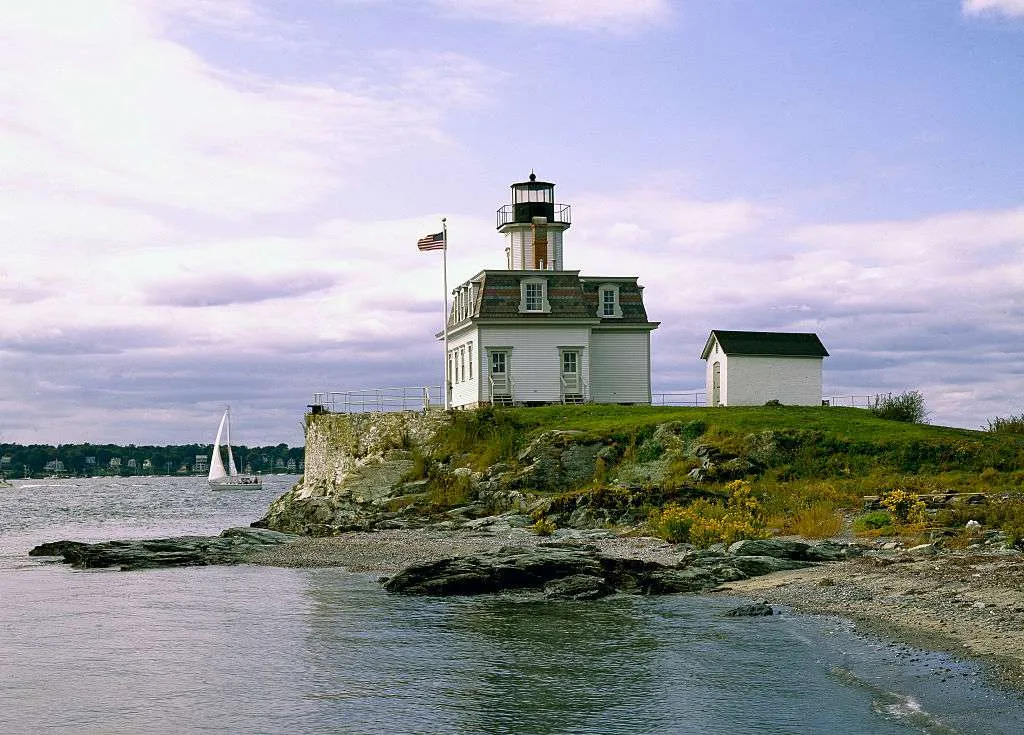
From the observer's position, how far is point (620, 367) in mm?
54594

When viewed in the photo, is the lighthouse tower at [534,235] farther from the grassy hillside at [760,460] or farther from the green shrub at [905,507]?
the green shrub at [905,507]

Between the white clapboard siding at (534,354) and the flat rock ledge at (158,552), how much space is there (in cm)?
1539

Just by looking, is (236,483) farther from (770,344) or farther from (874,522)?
(874,522)

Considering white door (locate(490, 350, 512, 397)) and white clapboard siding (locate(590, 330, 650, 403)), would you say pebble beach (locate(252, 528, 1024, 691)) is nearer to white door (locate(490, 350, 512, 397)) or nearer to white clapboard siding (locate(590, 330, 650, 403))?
white door (locate(490, 350, 512, 397))

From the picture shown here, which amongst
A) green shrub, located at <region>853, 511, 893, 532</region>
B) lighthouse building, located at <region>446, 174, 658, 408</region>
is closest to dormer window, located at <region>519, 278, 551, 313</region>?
lighthouse building, located at <region>446, 174, 658, 408</region>

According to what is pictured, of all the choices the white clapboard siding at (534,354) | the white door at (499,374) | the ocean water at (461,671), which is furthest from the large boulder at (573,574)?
the white clapboard siding at (534,354)

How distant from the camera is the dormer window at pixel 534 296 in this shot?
171 ft

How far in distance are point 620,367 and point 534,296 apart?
577cm

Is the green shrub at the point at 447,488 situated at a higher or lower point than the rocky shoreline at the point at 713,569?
higher

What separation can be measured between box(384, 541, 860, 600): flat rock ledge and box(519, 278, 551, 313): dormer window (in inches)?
1048

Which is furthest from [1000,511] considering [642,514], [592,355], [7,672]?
[592,355]

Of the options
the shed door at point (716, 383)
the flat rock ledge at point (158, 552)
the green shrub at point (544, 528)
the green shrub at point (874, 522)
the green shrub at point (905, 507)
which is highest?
the shed door at point (716, 383)

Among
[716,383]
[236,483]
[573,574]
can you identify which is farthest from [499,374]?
[236,483]

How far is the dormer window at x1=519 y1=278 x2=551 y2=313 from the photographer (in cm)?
5197
